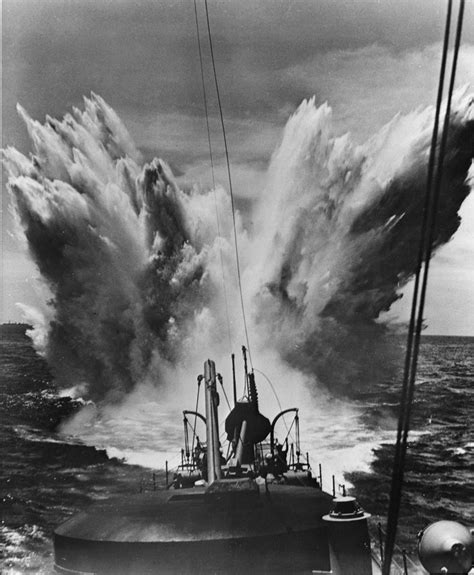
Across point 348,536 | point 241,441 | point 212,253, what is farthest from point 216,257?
point 348,536

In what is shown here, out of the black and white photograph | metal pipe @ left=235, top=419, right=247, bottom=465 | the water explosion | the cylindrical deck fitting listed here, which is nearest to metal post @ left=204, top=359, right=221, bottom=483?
metal pipe @ left=235, top=419, right=247, bottom=465

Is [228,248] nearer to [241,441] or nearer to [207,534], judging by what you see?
[241,441]

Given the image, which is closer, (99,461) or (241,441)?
(241,441)

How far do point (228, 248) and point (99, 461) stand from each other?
14.6ft

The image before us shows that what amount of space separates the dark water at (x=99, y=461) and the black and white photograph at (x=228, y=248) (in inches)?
1.5

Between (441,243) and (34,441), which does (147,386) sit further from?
(441,243)

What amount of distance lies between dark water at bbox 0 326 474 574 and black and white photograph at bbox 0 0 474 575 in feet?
0.12

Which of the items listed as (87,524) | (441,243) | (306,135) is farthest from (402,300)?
(87,524)

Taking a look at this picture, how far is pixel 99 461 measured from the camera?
1249 centimetres

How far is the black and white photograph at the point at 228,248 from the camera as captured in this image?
11086 mm

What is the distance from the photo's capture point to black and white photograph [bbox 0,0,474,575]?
11086 mm

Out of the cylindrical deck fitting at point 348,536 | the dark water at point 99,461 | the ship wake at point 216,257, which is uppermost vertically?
the ship wake at point 216,257

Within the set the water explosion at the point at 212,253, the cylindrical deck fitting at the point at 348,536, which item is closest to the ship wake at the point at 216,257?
the water explosion at the point at 212,253

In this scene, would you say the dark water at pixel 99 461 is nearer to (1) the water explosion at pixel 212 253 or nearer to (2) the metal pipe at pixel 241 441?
(1) the water explosion at pixel 212 253
